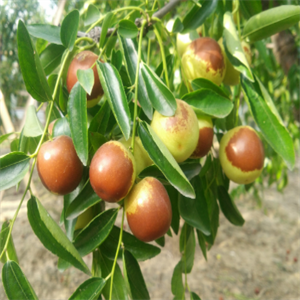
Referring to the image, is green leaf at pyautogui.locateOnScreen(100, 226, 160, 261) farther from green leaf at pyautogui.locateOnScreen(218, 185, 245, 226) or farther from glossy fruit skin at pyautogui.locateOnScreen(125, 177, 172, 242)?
green leaf at pyautogui.locateOnScreen(218, 185, 245, 226)

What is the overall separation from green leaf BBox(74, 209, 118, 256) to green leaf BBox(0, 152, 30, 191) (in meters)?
0.15

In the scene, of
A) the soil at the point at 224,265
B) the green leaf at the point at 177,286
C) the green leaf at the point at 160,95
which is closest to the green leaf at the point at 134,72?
the green leaf at the point at 160,95

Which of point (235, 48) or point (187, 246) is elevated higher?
point (235, 48)

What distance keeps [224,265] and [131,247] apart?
90.1 inches

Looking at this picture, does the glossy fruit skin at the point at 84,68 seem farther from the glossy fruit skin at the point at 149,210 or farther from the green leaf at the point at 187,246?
the green leaf at the point at 187,246

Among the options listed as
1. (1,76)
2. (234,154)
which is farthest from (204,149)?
(1,76)

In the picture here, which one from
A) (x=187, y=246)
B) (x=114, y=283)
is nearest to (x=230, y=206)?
(x=187, y=246)

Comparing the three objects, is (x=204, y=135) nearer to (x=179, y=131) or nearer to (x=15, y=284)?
(x=179, y=131)

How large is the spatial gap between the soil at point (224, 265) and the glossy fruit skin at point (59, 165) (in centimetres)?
166

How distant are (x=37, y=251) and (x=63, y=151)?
7.15 ft

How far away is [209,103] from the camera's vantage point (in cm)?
58

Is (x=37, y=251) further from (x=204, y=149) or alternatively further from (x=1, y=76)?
(x=1, y=76)

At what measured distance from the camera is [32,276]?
82.0 inches

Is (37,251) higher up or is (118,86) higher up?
(118,86)
